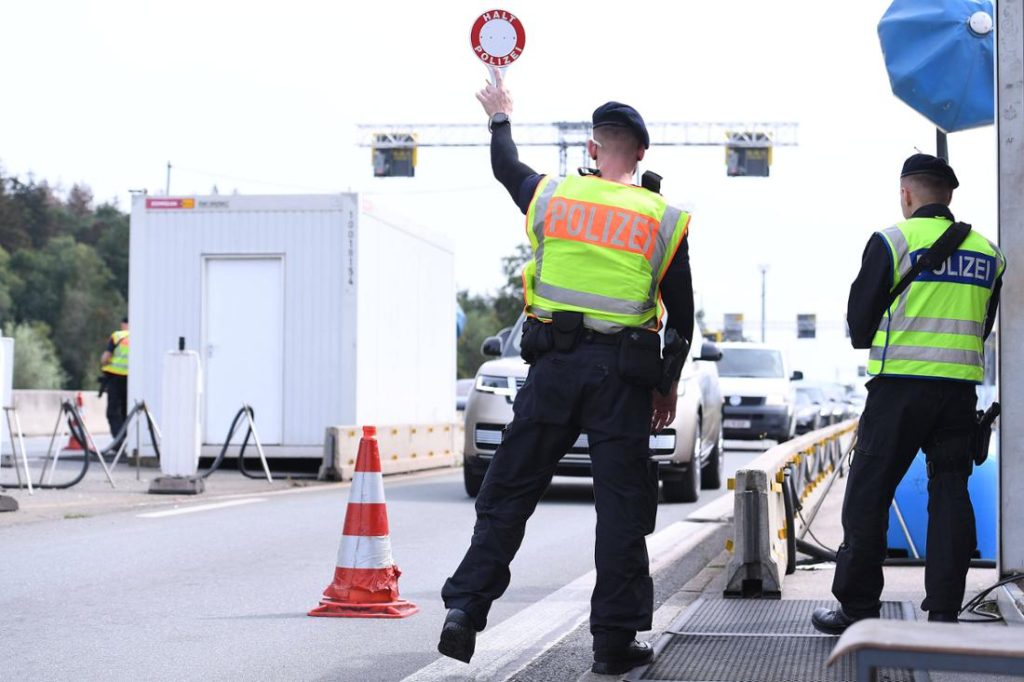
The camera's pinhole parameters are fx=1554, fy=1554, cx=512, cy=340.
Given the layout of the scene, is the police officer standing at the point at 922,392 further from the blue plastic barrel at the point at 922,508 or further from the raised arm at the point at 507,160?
the blue plastic barrel at the point at 922,508

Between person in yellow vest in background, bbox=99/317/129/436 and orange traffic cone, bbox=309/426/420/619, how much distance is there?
1392cm

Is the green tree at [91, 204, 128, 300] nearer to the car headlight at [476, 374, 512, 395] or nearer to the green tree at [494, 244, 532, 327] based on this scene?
the green tree at [494, 244, 532, 327]

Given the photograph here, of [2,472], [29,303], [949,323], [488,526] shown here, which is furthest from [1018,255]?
[29,303]

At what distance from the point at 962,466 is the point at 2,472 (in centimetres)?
1352

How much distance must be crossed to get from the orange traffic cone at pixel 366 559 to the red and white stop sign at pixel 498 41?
1768mm

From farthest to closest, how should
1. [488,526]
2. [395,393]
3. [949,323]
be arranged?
[395,393], [949,323], [488,526]

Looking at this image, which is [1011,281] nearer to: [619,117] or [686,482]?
[619,117]

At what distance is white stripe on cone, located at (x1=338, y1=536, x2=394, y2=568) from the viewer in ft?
23.2

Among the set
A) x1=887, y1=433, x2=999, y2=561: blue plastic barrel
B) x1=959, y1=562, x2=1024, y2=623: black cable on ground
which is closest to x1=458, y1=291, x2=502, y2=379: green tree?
x1=887, y1=433, x2=999, y2=561: blue plastic barrel

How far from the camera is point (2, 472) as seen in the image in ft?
56.1

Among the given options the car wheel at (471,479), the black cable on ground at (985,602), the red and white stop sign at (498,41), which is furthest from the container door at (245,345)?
the black cable on ground at (985,602)

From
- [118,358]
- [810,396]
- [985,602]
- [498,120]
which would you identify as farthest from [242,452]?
[810,396]

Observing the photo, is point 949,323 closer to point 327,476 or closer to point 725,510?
point 725,510

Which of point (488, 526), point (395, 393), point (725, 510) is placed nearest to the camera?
point (488, 526)
